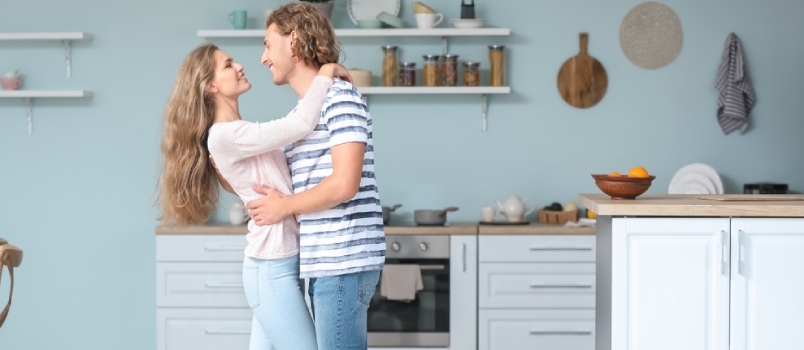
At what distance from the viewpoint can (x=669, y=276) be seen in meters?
2.50

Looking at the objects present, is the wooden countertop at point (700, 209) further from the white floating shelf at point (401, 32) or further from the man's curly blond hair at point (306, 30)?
the white floating shelf at point (401, 32)

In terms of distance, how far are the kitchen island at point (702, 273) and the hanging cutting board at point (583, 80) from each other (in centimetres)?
194

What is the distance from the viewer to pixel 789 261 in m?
2.50

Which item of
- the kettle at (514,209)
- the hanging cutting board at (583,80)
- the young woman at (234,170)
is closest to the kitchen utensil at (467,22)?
the hanging cutting board at (583,80)

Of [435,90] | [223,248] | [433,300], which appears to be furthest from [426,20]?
[223,248]

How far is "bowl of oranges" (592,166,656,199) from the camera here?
2621 mm

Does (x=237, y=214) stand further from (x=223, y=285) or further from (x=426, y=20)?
(x=426, y=20)

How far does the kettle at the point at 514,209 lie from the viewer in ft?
13.6

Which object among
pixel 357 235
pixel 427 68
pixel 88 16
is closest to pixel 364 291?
pixel 357 235

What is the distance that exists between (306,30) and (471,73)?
2.24 m

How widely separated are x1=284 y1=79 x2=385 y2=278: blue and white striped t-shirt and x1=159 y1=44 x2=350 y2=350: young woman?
52mm

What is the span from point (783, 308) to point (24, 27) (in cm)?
372

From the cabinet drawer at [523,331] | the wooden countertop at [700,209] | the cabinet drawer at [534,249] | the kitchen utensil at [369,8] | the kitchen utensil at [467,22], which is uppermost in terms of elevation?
the kitchen utensil at [369,8]

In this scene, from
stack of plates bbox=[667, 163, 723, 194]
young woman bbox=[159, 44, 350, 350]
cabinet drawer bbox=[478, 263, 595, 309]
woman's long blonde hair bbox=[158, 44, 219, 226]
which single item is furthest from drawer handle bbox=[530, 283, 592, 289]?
woman's long blonde hair bbox=[158, 44, 219, 226]
